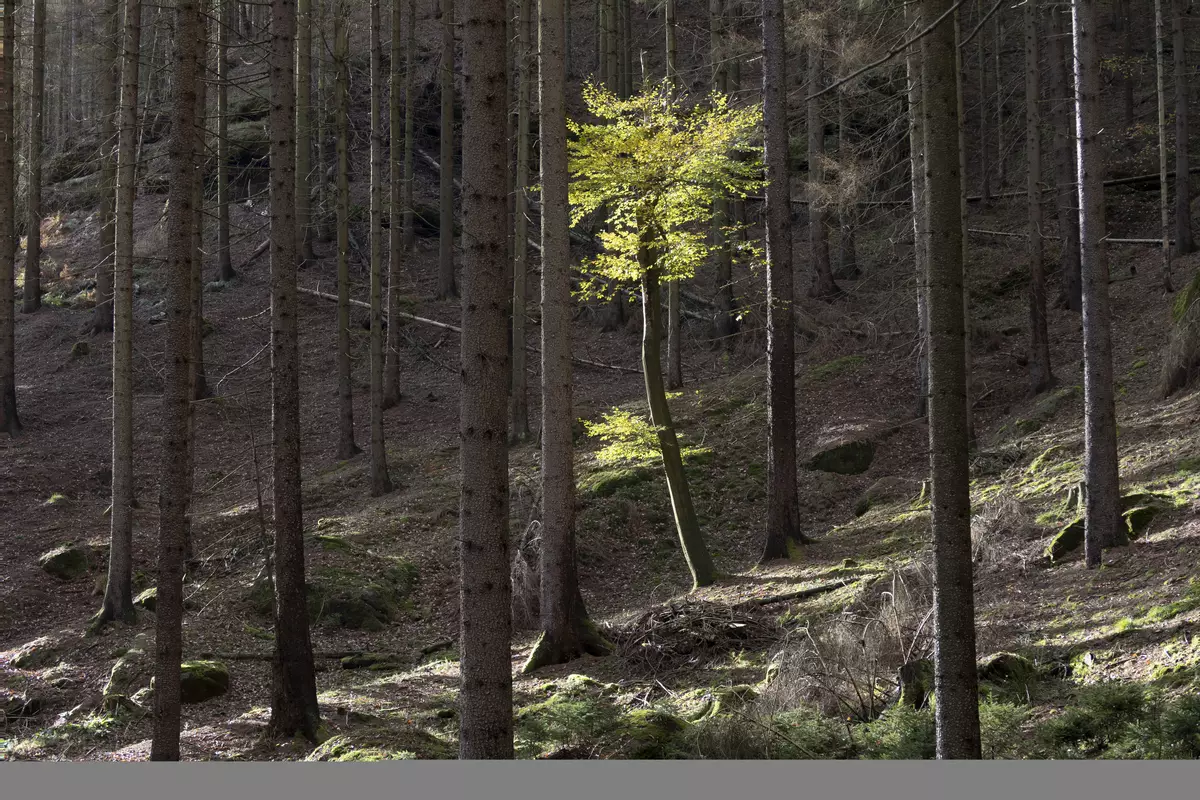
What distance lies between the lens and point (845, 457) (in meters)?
16.7

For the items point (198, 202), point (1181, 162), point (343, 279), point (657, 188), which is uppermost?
point (1181, 162)

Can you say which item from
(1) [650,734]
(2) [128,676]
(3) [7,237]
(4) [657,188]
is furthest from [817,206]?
(3) [7,237]

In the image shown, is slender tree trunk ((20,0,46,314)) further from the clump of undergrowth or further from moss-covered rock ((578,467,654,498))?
the clump of undergrowth

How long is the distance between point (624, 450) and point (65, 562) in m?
8.17

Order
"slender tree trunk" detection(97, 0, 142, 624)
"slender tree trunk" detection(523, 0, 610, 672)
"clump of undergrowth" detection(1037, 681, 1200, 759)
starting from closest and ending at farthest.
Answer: "clump of undergrowth" detection(1037, 681, 1200, 759) < "slender tree trunk" detection(523, 0, 610, 672) < "slender tree trunk" detection(97, 0, 142, 624)

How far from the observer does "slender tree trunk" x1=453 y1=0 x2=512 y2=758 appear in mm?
5840

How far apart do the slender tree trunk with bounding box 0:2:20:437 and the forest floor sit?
0.99 meters

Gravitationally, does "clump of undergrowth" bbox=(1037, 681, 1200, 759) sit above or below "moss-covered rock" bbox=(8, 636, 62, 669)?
above

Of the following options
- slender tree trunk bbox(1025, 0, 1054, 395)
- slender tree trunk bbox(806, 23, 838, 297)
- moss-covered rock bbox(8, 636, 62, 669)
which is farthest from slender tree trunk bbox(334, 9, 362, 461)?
slender tree trunk bbox(1025, 0, 1054, 395)

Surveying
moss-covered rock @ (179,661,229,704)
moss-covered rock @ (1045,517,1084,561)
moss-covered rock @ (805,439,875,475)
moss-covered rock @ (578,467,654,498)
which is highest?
moss-covered rock @ (805,439,875,475)

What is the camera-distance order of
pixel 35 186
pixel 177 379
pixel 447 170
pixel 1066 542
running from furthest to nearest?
pixel 35 186, pixel 447 170, pixel 1066 542, pixel 177 379

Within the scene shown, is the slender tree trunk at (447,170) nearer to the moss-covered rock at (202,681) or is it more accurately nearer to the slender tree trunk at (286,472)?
the slender tree trunk at (286,472)

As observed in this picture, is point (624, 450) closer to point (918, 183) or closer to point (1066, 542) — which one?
point (1066, 542)

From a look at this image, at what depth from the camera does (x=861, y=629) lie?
852 centimetres
